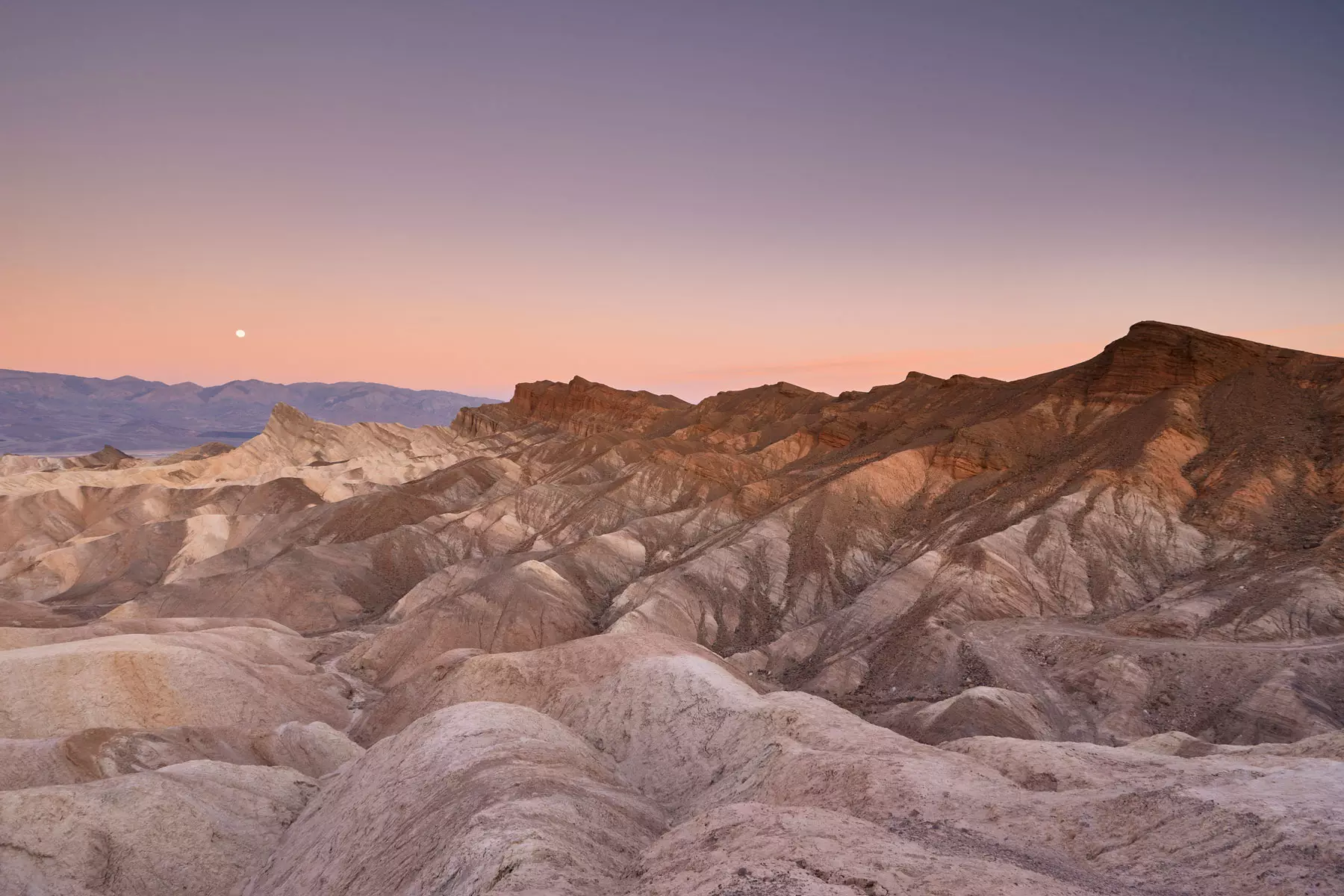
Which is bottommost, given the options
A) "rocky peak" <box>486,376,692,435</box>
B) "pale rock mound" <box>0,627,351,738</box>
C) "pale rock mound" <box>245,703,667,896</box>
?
"pale rock mound" <box>0,627,351,738</box>

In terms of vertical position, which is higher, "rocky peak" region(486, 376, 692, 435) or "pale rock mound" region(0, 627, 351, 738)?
"rocky peak" region(486, 376, 692, 435)

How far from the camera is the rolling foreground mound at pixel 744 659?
14.5 m

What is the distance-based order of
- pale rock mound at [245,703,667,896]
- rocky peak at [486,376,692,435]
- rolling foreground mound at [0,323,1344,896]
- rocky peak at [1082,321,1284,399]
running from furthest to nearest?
rocky peak at [486,376,692,435]
rocky peak at [1082,321,1284,399]
rolling foreground mound at [0,323,1344,896]
pale rock mound at [245,703,667,896]

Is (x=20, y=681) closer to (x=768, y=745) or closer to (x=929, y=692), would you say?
(x=768, y=745)

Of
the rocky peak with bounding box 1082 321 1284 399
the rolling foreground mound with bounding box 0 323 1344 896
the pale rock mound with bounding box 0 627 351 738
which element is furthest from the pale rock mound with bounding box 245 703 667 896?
the rocky peak with bounding box 1082 321 1284 399

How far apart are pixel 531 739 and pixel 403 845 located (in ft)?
16.5

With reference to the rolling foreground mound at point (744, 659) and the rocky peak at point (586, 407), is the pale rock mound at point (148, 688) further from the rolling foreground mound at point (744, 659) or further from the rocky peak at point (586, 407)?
the rocky peak at point (586, 407)

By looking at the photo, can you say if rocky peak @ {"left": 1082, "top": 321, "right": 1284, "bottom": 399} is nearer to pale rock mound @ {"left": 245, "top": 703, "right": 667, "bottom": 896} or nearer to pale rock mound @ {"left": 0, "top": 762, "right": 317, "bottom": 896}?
pale rock mound @ {"left": 245, "top": 703, "right": 667, "bottom": 896}

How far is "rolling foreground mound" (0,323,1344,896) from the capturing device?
14.5m

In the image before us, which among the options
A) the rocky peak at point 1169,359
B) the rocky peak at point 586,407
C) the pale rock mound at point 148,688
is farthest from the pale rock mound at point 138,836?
the rocky peak at point 586,407

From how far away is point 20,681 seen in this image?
2627cm

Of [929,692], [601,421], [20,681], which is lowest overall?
[929,692]

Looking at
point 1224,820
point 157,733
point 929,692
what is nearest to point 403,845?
point 157,733

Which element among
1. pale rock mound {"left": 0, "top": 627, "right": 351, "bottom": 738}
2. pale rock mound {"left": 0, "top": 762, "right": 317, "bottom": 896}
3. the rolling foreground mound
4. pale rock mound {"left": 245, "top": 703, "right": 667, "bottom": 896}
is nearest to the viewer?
pale rock mound {"left": 245, "top": 703, "right": 667, "bottom": 896}
